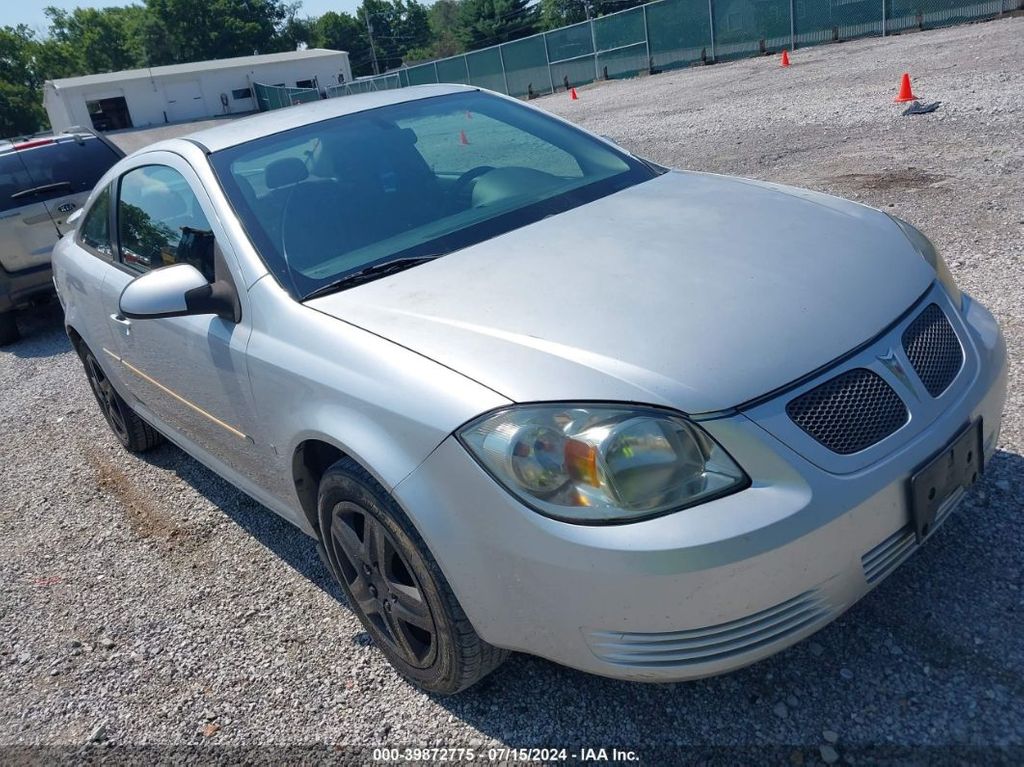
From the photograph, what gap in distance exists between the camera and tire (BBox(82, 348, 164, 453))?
480 cm

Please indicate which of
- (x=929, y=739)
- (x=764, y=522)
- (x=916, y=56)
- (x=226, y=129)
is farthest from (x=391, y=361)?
(x=916, y=56)

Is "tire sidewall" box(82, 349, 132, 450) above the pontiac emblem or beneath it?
beneath

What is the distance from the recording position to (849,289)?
242 cm

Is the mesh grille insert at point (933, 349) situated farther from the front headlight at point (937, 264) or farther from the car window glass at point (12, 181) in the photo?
the car window glass at point (12, 181)

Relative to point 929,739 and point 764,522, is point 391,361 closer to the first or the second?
point 764,522

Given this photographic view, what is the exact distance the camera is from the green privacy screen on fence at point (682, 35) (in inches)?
818

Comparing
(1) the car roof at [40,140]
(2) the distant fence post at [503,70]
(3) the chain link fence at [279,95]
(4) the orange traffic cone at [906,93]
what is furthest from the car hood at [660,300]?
(3) the chain link fence at [279,95]

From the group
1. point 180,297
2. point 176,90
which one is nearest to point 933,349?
point 180,297

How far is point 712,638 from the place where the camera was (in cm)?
203

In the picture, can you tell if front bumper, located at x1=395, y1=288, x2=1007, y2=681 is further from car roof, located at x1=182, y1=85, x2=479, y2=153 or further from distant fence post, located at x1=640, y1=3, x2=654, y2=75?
distant fence post, located at x1=640, y1=3, x2=654, y2=75

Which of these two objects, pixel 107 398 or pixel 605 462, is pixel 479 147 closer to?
pixel 605 462

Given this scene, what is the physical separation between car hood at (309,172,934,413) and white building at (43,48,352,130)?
65.5m

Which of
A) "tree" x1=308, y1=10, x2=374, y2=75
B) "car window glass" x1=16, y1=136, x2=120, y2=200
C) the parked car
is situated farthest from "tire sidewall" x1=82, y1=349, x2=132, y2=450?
"tree" x1=308, y1=10, x2=374, y2=75

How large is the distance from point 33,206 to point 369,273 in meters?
6.49
